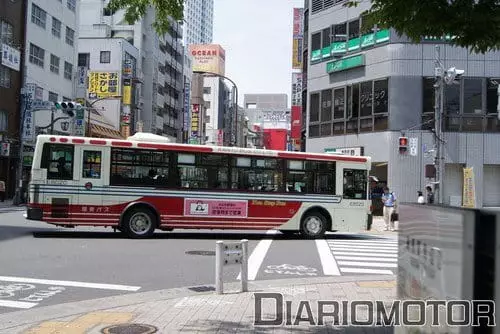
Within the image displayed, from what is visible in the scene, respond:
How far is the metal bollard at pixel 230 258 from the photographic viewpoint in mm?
9133

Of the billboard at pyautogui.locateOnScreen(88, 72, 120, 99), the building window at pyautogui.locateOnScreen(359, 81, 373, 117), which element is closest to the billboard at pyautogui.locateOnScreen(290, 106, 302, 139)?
the billboard at pyautogui.locateOnScreen(88, 72, 120, 99)

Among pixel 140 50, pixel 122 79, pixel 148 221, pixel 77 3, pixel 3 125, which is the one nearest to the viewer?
pixel 148 221

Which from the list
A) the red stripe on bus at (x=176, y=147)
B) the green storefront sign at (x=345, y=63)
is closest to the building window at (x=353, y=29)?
the green storefront sign at (x=345, y=63)

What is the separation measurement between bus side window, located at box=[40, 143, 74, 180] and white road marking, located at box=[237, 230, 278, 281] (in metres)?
5.99

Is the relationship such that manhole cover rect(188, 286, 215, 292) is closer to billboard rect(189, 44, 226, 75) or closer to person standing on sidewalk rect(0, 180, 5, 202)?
person standing on sidewalk rect(0, 180, 5, 202)

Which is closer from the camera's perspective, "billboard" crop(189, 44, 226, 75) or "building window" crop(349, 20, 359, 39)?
"building window" crop(349, 20, 359, 39)

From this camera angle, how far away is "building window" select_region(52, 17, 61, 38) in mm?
50169

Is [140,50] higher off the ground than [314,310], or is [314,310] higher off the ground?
[140,50]

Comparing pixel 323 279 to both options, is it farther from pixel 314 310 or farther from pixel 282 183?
pixel 282 183

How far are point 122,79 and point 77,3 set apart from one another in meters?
11.3

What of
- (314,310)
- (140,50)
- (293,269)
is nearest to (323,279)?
A: (293,269)

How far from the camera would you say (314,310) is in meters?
8.17

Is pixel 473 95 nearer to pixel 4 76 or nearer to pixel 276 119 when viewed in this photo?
pixel 4 76

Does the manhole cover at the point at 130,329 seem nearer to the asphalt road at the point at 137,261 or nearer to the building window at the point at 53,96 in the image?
the asphalt road at the point at 137,261
